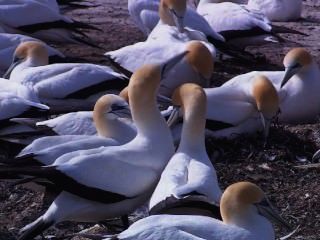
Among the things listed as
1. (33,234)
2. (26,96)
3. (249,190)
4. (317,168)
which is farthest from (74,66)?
(249,190)

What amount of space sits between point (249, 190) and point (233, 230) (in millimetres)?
287

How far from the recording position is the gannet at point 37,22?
11609mm

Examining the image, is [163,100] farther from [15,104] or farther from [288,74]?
[288,74]

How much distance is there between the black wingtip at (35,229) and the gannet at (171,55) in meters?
3.35

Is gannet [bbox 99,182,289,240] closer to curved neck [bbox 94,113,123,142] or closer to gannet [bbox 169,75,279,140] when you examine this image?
curved neck [bbox 94,113,123,142]

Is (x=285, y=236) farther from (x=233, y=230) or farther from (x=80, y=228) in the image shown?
(x=80, y=228)

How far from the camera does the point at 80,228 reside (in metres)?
7.20

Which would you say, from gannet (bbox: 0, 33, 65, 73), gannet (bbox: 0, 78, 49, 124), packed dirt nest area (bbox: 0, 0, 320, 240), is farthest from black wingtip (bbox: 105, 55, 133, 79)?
gannet (bbox: 0, 78, 49, 124)

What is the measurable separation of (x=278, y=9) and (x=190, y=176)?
22.1 ft

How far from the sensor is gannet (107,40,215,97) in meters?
9.54

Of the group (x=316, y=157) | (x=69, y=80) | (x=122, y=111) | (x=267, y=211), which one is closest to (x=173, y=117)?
(x=122, y=111)

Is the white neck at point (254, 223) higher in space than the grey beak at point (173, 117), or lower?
higher

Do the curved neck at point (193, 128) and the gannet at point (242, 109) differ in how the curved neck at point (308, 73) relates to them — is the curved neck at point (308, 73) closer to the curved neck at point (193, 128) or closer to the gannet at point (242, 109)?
the gannet at point (242, 109)

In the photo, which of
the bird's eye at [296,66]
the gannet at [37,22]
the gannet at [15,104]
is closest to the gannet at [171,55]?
the bird's eye at [296,66]
